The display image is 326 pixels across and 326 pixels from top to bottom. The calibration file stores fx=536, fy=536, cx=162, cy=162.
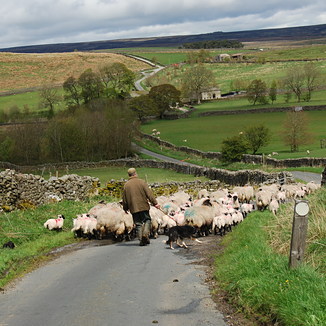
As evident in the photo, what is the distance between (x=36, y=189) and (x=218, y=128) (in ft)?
239

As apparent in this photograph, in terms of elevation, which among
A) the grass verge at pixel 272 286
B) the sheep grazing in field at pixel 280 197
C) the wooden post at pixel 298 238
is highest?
the wooden post at pixel 298 238

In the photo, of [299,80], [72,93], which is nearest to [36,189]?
[72,93]

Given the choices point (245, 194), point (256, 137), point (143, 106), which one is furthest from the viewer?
point (143, 106)

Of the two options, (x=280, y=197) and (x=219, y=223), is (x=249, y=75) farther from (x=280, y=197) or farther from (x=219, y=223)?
(x=219, y=223)

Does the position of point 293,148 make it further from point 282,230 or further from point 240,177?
point 282,230

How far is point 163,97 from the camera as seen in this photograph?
124 m

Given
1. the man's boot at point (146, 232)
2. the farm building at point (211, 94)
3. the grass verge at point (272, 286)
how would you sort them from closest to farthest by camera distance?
the grass verge at point (272, 286), the man's boot at point (146, 232), the farm building at point (211, 94)

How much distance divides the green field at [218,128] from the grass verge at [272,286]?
5967 cm

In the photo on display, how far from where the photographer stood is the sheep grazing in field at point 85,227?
18172mm

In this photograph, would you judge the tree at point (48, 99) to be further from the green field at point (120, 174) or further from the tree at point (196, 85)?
the green field at point (120, 174)

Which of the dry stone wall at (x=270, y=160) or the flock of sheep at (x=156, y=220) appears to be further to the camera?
the dry stone wall at (x=270, y=160)

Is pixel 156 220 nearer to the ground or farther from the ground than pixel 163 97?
farther from the ground

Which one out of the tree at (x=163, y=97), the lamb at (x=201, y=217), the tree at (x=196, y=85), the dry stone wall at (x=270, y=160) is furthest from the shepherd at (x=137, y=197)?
the tree at (x=196, y=85)

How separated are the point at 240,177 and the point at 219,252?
26070mm
